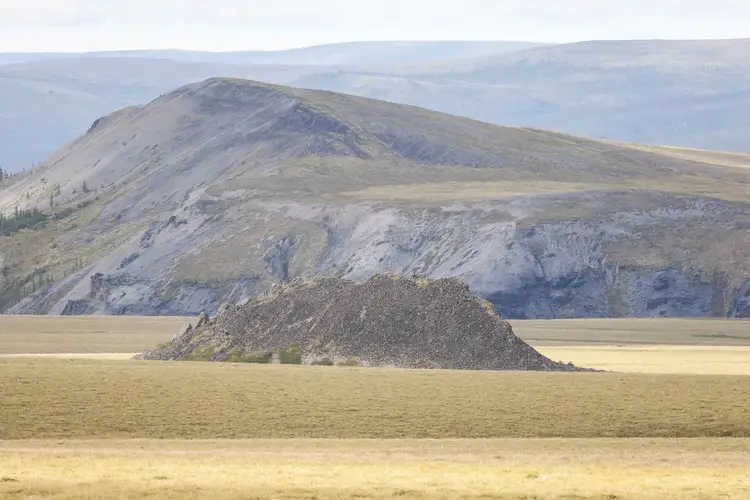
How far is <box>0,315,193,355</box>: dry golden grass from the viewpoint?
90688 millimetres

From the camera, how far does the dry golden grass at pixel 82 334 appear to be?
90.7 meters

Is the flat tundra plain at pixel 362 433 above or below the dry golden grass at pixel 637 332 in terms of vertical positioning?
above

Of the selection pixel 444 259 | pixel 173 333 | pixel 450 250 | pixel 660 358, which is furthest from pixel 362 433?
pixel 450 250

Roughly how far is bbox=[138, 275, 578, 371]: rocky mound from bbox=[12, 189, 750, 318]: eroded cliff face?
75.8 meters

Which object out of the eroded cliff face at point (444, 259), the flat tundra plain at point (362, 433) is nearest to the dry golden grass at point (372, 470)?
the flat tundra plain at point (362, 433)

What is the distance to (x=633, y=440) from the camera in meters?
44.3

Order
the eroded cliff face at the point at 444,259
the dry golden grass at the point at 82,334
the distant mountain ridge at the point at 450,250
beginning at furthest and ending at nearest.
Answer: the distant mountain ridge at the point at 450,250, the eroded cliff face at the point at 444,259, the dry golden grass at the point at 82,334

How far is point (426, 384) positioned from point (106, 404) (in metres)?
12.2

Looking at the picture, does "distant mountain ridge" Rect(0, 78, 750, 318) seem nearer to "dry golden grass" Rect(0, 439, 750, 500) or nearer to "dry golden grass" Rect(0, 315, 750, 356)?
"dry golden grass" Rect(0, 315, 750, 356)

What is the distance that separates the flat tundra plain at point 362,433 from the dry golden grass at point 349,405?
→ 10 cm

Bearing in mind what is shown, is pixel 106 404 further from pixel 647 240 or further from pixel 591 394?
pixel 647 240

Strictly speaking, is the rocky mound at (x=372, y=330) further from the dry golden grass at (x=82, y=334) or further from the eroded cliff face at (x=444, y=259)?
the eroded cliff face at (x=444, y=259)

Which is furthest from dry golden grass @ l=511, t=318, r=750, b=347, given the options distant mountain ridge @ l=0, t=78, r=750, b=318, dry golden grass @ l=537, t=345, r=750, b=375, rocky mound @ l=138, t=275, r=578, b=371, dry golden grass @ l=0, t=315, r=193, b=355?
rocky mound @ l=138, t=275, r=578, b=371

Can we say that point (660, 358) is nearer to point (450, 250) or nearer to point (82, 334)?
point (82, 334)
